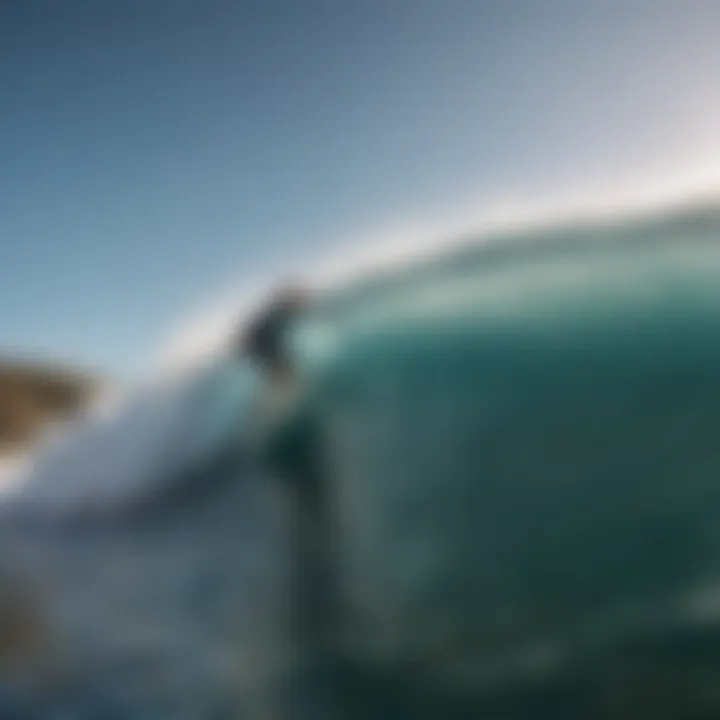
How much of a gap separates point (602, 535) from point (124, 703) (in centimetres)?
244

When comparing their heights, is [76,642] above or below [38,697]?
above

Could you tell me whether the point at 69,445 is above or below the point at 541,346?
below

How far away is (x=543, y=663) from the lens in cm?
243

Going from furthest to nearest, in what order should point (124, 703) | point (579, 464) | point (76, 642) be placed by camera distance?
point (579, 464)
point (76, 642)
point (124, 703)

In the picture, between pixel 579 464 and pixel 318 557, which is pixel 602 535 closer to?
pixel 579 464

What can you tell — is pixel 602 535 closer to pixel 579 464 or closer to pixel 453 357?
pixel 579 464

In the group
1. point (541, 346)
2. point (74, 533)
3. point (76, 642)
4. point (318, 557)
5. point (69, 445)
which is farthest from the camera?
point (541, 346)

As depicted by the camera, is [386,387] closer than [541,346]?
Yes

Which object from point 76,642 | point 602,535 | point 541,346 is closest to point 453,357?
point 541,346

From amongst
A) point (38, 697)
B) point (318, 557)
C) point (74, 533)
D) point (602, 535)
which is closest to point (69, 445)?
point (74, 533)

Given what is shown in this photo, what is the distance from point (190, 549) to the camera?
11.8ft

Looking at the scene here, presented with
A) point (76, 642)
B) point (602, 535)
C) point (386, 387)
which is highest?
point (386, 387)

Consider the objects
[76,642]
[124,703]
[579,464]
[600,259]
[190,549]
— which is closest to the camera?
[124,703]

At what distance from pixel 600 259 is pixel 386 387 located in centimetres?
170
